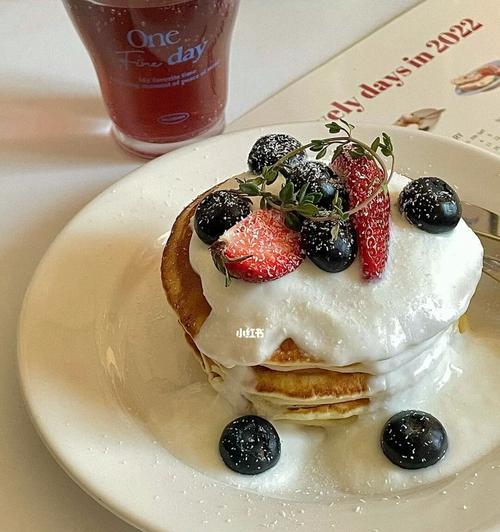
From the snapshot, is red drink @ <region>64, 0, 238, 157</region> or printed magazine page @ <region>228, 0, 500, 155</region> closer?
red drink @ <region>64, 0, 238, 157</region>

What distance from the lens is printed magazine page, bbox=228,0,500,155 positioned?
5.87 ft

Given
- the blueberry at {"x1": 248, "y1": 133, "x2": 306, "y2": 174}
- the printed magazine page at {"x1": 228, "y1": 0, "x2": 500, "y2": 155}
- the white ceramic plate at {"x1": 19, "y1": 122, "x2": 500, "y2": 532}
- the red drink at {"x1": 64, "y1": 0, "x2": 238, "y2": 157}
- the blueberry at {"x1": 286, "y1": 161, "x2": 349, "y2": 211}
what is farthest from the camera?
the printed magazine page at {"x1": 228, "y1": 0, "x2": 500, "y2": 155}

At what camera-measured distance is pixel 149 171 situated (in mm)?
1530

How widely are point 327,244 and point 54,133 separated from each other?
37.6 inches

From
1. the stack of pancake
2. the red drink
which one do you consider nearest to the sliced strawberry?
the stack of pancake

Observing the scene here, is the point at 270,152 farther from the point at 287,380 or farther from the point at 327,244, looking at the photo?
the point at 287,380

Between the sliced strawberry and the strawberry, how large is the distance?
3.4 inches

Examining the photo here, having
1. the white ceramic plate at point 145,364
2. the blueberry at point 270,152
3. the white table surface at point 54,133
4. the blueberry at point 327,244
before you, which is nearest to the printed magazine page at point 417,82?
the white table surface at point 54,133

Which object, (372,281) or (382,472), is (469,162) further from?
(382,472)

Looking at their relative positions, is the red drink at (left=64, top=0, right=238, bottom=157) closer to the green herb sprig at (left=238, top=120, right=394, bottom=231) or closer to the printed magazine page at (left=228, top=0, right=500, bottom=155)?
the printed magazine page at (left=228, top=0, right=500, bottom=155)

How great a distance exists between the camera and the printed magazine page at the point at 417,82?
5.87 feet

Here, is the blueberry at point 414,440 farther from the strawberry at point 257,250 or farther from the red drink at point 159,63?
the red drink at point 159,63

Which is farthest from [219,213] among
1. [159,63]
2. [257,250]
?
[159,63]

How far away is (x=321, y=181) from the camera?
1155mm
